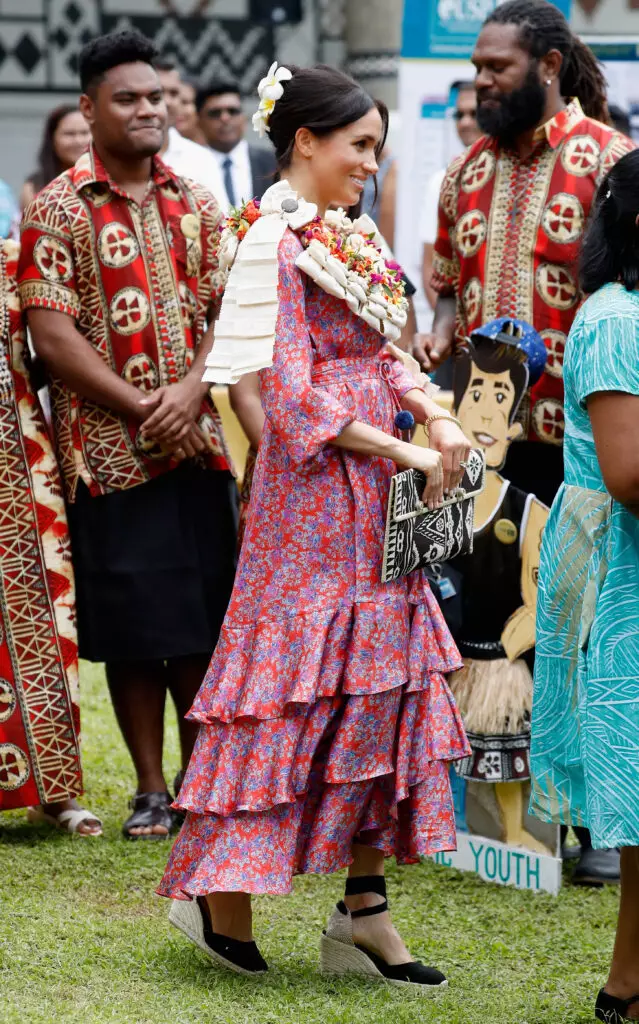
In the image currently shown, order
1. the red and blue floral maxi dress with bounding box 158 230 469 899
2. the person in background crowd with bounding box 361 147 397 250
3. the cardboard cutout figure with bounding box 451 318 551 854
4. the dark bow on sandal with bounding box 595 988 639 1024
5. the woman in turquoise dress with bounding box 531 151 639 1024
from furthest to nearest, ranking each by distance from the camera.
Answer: the person in background crowd with bounding box 361 147 397 250, the cardboard cutout figure with bounding box 451 318 551 854, the red and blue floral maxi dress with bounding box 158 230 469 899, the dark bow on sandal with bounding box 595 988 639 1024, the woman in turquoise dress with bounding box 531 151 639 1024

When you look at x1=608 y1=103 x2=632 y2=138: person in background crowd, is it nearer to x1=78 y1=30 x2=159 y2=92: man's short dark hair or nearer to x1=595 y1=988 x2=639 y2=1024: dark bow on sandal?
x1=78 y1=30 x2=159 y2=92: man's short dark hair

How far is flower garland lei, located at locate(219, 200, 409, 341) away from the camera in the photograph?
349 cm

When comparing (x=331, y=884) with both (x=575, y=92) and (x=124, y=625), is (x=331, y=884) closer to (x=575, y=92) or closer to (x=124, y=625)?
Result: (x=124, y=625)

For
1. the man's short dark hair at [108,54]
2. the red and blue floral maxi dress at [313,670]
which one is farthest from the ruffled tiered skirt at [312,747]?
the man's short dark hair at [108,54]

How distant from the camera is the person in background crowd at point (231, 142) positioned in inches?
351

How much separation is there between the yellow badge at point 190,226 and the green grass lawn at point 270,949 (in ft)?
6.09

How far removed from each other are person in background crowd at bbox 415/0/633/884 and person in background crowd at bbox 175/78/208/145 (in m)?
4.78

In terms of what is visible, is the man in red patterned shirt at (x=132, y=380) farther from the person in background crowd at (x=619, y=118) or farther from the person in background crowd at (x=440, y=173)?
the person in background crowd at (x=440, y=173)

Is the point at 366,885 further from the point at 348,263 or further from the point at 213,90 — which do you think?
the point at 213,90

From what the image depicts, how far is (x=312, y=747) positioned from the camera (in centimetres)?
353

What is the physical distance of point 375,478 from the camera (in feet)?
11.8

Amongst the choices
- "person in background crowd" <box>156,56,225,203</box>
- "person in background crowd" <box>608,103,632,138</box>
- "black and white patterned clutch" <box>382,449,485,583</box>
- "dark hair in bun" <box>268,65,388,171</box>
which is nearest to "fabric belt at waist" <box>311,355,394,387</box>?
"black and white patterned clutch" <box>382,449,485,583</box>

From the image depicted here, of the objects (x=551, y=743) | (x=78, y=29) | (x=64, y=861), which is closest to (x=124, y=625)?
(x=64, y=861)

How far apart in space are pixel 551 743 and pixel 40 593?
194 cm
